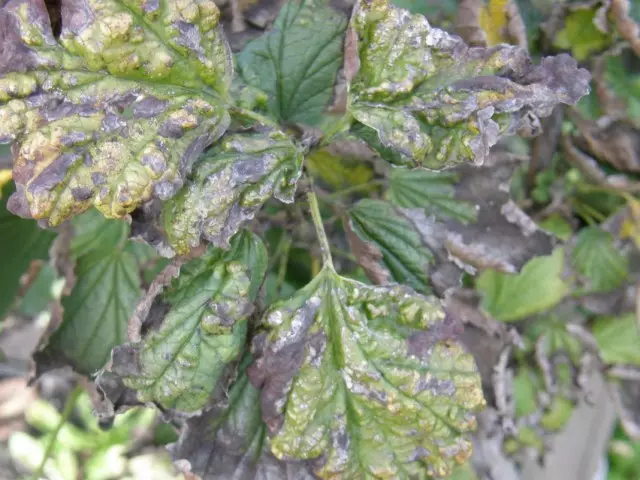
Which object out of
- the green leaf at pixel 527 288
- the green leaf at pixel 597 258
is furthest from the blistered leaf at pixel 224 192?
the green leaf at pixel 597 258

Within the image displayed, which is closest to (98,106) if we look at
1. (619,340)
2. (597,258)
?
(597,258)

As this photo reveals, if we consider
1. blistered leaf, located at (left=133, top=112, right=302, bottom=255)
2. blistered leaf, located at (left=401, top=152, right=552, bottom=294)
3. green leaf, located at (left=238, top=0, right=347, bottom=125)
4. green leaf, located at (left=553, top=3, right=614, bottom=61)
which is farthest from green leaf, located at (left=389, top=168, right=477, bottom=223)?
green leaf, located at (left=553, top=3, right=614, bottom=61)

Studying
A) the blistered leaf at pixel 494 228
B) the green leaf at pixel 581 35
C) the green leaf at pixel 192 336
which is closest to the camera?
the green leaf at pixel 192 336

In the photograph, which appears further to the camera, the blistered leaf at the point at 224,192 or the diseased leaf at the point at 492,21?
the diseased leaf at the point at 492,21

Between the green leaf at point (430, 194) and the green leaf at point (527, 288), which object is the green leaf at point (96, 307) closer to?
the green leaf at point (430, 194)

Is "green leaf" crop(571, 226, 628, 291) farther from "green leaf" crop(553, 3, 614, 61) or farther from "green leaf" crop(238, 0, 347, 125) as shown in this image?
"green leaf" crop(238, 0, 347, 125)

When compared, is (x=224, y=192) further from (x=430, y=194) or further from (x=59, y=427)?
(x=59, y=427)
